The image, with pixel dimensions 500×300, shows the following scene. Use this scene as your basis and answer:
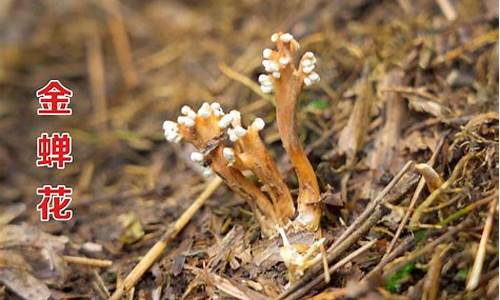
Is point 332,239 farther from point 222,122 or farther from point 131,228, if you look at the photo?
point 131,228

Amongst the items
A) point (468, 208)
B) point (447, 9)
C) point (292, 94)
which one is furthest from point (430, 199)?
point (447, 9)

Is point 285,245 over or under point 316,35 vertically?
under

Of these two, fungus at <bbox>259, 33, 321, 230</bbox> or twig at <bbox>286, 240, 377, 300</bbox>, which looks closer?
twig at <bbox>286, 240, 377, 300</bbox>

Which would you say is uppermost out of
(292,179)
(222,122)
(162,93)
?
(162,93)

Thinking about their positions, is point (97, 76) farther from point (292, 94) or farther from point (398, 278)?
point (398, 278)

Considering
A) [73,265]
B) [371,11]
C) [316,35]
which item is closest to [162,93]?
[316,35]

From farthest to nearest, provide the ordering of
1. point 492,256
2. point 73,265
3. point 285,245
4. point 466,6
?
point 466,6, point 73,265, point 285,245, point 492,256

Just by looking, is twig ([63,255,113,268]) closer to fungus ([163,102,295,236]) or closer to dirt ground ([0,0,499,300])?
dirt ground ([0,0,499,300])

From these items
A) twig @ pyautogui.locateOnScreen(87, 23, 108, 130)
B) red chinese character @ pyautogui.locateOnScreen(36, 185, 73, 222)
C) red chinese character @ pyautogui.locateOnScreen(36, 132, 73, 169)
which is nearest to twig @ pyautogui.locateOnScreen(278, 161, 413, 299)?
red chinese character @ pyautogui.locateOnScreen(36, 185, 73, 222)
